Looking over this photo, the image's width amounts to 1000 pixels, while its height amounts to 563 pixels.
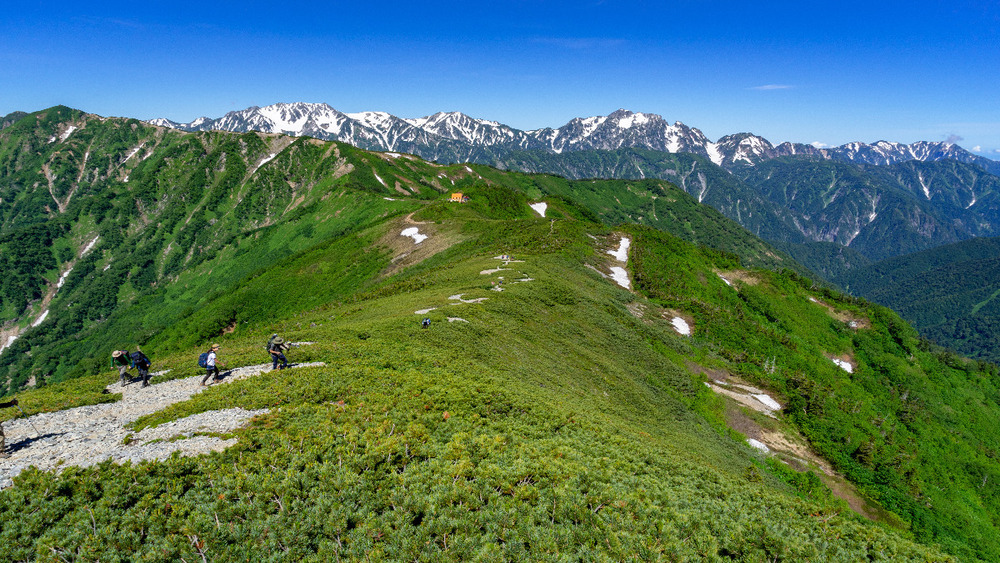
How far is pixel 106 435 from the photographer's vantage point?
16703 millimetres

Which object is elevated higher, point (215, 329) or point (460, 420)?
point (460, 420)

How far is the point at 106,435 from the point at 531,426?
1829 centimetres

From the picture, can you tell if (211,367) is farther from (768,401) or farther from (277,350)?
(768,401)

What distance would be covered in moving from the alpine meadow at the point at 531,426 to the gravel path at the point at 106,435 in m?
0.17

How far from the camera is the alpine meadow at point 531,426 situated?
36.9 ft

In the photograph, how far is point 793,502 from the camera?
17.1 m

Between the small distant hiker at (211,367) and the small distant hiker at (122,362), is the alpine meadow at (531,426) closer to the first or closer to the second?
the small distant hiker at (122,362)

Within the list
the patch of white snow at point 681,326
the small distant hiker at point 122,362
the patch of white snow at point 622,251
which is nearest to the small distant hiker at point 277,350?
the small distant hiker at point 122,362

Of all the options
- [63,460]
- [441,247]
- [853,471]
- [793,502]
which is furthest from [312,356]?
[441,247]

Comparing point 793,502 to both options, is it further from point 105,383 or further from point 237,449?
point 105,383

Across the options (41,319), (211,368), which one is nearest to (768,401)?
(211,368)

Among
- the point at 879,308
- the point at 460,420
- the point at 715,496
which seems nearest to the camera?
the point at 715,496

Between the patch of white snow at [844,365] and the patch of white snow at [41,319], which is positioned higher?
the patch of white snow at [41,319]

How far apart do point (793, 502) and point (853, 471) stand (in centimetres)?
3675
